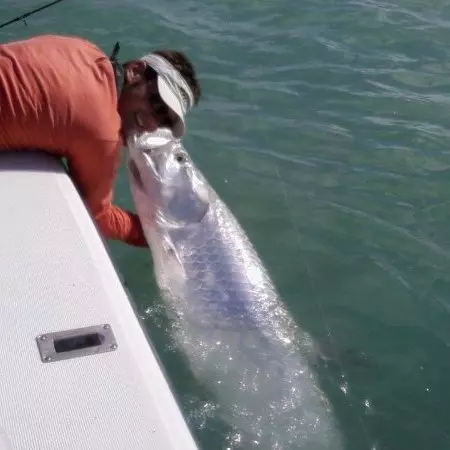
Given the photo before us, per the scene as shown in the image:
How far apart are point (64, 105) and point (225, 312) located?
52.0 inches

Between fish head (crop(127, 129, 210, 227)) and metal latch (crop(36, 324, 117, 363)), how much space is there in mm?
1688

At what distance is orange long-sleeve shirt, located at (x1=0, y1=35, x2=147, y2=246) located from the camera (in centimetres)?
322

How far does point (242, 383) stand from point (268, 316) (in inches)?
15.0

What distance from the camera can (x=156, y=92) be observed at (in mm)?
3744

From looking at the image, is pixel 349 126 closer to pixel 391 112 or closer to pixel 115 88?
pixel 391 112

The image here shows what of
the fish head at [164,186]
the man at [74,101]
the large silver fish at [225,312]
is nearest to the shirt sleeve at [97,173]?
the man at [74,101]

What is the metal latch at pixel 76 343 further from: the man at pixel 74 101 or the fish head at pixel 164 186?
the fish head at pixel 164 186

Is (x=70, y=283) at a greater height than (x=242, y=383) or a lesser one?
greater

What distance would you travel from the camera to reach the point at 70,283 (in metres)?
2.57

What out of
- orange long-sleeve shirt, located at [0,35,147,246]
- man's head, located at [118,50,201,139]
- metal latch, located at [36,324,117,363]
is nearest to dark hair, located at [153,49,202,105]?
man's head, located at [118,50,201,139]

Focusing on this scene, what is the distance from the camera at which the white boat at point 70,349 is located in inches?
81.0

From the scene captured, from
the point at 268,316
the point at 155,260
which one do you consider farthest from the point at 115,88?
the point at 268,316

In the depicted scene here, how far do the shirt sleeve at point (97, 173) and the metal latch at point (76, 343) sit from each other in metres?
0.96

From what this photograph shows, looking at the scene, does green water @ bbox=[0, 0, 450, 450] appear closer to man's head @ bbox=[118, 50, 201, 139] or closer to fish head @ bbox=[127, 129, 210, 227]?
fish head @ bbox=[127, 129, 210, 227]
